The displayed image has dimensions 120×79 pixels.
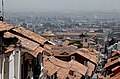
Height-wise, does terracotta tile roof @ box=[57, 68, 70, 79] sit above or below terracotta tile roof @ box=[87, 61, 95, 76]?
above

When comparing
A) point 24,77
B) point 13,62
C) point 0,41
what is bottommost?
point 24,77

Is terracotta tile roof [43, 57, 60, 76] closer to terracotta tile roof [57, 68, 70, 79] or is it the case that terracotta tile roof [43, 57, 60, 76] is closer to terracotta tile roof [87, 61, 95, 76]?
terracotta tile roof [57, 68, 70, 79]

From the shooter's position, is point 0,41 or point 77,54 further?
point 77,54

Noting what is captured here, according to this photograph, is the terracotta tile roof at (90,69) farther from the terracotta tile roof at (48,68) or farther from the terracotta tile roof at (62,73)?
the terracotta tile roof at (48,68)

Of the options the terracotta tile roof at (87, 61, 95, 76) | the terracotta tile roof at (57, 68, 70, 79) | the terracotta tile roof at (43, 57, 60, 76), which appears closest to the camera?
the terracotta tile roof at (43, 57, 60, 76)

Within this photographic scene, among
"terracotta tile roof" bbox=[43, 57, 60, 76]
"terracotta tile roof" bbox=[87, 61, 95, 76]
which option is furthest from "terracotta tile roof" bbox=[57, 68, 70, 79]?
"terracotta tile roof" bbox=[87, 61, 95, 76]

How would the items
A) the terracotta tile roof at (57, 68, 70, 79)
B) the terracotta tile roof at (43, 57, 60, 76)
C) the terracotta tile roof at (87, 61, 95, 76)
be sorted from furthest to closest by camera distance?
1. the terracotta tile roof at (87, 61, 95, 76)
2. the terracotta tile roof at (57, 68, 70, 79)
3. the terracotta tile roof at (43, 57, 60, 76)

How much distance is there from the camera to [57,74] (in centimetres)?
3481

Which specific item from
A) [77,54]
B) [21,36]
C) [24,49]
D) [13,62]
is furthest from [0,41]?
[77,54]

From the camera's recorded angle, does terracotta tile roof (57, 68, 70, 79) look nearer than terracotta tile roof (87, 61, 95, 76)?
Yes

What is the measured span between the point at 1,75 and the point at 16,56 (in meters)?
2.45

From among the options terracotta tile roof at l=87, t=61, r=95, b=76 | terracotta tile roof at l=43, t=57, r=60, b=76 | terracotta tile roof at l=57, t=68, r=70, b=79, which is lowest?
terracotta tile roof at l=87, t=61, r=95, b=76

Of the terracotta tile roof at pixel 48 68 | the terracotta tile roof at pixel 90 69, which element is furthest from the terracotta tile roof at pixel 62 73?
the terracotta tile roof at pixel 90 69

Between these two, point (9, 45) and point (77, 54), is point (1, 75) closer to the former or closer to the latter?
point (9, 45)
